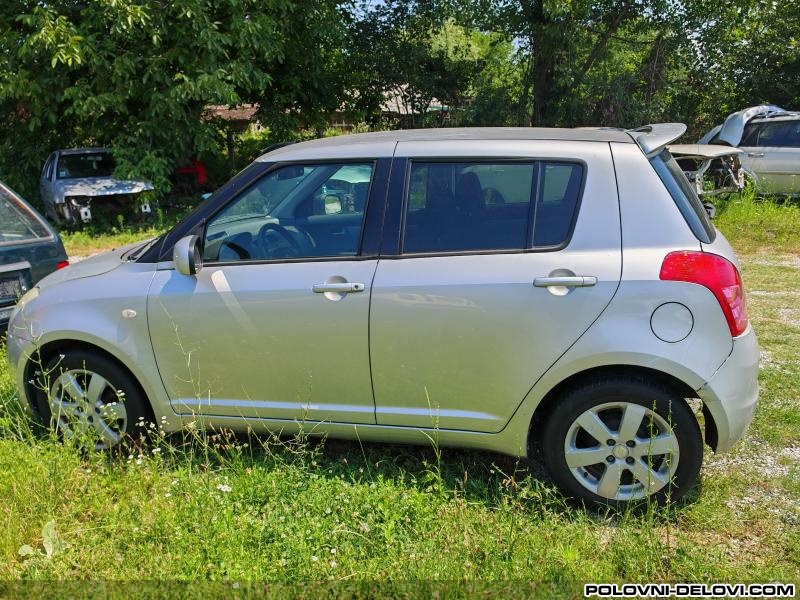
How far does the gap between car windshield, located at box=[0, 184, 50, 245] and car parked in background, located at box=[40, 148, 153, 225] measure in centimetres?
704

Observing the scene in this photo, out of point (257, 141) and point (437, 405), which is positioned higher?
point (257, 141)

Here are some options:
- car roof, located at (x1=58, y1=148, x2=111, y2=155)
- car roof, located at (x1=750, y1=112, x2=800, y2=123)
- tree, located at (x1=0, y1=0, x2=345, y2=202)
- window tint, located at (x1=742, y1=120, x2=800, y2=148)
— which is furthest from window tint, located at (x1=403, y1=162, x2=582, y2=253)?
car roof, located at (x1=58, y1=148, x2=111, y2=155)

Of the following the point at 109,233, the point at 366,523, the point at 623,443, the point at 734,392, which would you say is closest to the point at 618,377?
the point at 623,443

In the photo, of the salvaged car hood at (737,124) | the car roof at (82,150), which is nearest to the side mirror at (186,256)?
the salvaged car hood at (737,124)

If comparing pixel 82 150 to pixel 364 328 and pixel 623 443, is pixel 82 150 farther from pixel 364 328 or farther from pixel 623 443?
pixel 623 443

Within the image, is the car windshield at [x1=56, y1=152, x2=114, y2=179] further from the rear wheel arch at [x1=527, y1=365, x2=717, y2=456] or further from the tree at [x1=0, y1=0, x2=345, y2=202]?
the rear wheel arch at [x1=527, y1=365, x2=717, y2=456]

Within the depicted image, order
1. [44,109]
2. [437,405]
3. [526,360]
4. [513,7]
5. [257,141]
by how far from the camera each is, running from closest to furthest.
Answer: [526,360], [437,405], [44,109], [513,7], [257,141]

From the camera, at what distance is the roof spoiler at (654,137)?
3008 millimetres

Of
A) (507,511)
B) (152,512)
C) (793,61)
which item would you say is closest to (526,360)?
(507,511)

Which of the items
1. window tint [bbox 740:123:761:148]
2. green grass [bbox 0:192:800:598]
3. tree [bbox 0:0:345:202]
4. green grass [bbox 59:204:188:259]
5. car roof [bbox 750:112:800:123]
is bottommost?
green grass [bbox 0:192:800:598]

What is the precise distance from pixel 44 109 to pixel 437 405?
1220 cm

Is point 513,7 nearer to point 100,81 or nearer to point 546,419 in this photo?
point 100,81

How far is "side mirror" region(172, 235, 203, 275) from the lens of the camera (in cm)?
316

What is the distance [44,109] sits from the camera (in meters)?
12.2
